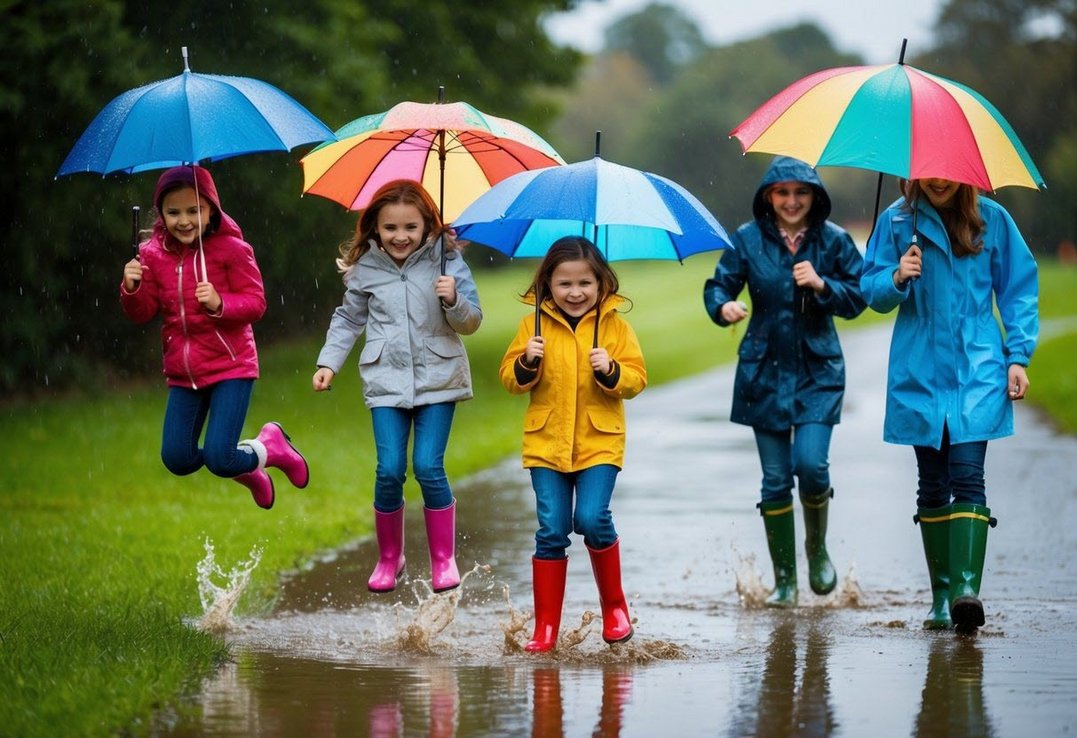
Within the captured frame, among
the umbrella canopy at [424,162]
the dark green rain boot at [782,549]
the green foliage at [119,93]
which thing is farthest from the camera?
the green foliage at [119,93]

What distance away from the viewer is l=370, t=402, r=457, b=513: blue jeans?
7062mm

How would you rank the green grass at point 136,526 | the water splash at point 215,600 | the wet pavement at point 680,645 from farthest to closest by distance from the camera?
the water splash at point 215,600 < the green grass at point 136,526 < the wet pavement at point 680,645

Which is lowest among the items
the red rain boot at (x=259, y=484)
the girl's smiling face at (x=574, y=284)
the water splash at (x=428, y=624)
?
the water splash at (x=428, y=624)

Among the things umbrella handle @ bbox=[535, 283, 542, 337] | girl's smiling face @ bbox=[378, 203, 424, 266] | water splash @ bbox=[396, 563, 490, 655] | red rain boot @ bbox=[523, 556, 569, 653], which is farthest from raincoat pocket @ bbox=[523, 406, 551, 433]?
girl's smiling face @ bbox=[378, 203, 424, 266]

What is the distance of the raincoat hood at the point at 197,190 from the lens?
7.15 m

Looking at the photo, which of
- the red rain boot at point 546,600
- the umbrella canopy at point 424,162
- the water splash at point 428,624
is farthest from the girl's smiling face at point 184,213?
the red rain boot at point 546,600

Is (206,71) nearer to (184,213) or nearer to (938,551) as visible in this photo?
(184,213)

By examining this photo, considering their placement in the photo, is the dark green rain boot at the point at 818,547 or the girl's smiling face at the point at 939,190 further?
the dark green rain boot at the point at 818,547

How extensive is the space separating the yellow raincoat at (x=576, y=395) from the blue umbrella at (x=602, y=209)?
0.35 ft

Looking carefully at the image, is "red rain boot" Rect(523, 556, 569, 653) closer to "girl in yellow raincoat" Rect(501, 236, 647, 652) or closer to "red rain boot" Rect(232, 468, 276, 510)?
"girl in yellow raincoat" Rect(501, 236, 647, 652)

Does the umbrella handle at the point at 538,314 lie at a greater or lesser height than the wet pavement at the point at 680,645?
greater

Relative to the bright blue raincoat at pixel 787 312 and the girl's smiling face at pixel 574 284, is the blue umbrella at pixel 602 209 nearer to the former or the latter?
the girl's smiling face at pixel 574 284

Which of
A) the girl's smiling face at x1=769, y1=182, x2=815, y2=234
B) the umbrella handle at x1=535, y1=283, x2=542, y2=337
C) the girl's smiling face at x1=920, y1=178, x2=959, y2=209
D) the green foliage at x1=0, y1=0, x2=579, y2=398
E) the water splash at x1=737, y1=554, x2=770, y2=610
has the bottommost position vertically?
the water splash at x1=737, y1=554, x2=770, y2=610

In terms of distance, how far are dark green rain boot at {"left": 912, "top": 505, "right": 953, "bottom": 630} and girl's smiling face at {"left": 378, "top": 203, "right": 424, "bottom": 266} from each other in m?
2.50
